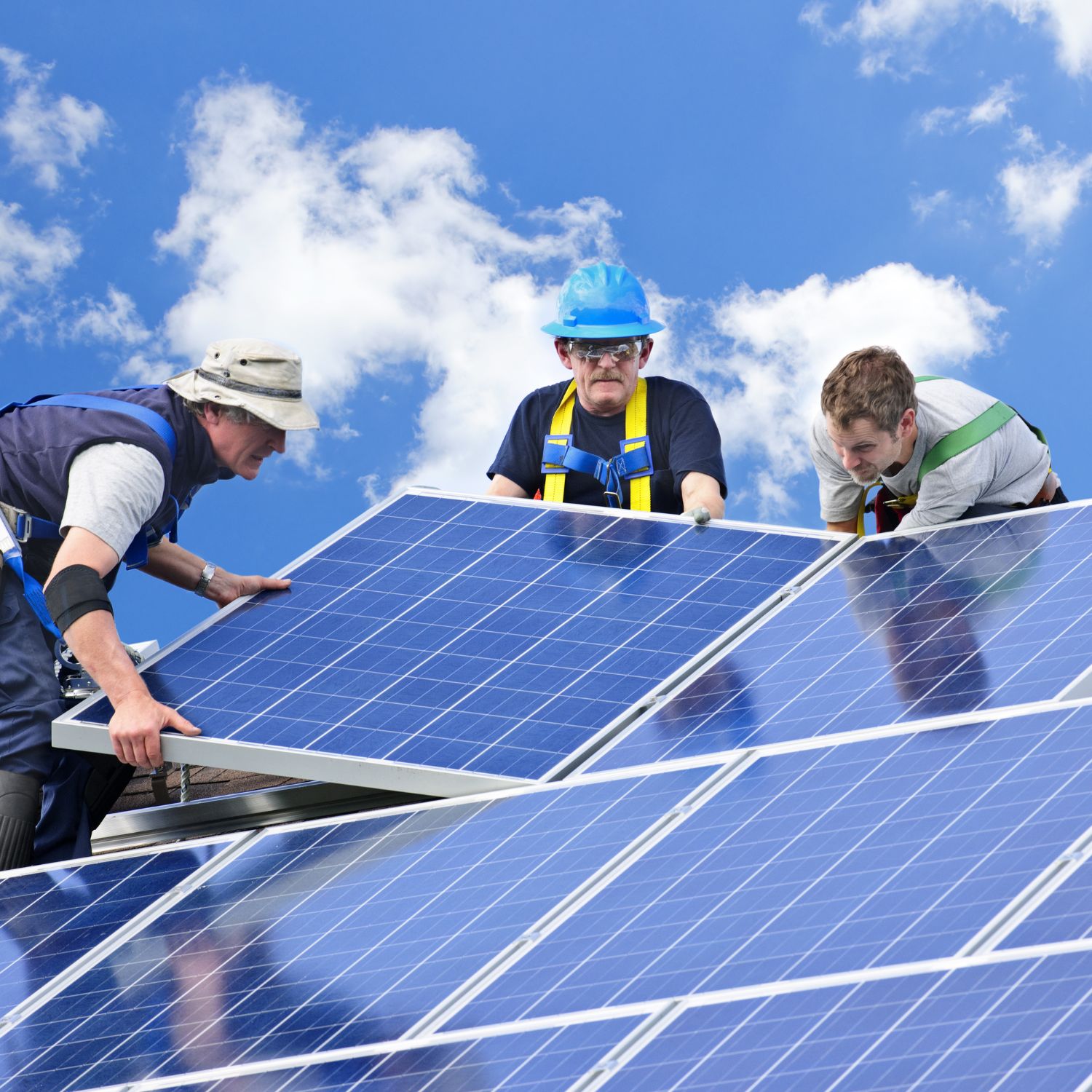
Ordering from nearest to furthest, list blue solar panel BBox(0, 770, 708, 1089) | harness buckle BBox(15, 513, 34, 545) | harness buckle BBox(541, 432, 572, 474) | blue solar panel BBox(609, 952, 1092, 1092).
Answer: blue solar panel BBox(609, 952, 1092, 1092)
blue solar panel BBox(0, 770, 708, 1089)
harness buckle BBox(15, 513, 34, 545)
harness buckle BBox(541, 432, 572, 474)

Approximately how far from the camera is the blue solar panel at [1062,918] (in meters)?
5.15

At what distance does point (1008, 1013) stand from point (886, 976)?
→ 1.53 feet

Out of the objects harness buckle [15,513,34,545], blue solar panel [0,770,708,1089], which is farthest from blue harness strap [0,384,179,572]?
blue solar panel [0,770,708,1089]

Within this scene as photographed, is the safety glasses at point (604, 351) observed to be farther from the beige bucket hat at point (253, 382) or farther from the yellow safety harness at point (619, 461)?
the beige bucket hat at point (253, 382)

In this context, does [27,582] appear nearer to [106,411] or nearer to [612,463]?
[106,411]

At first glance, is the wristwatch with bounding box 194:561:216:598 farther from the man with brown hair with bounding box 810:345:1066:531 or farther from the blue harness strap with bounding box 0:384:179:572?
the man with brown hair with bounding box 810:345:1066:531

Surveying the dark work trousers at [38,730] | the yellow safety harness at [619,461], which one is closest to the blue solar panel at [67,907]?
the dark work trousers at [38,730]

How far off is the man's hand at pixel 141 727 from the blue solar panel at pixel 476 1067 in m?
2.53

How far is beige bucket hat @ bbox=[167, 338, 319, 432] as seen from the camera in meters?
8.82

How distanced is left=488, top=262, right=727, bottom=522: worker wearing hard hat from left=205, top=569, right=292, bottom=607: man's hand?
5.98 ft

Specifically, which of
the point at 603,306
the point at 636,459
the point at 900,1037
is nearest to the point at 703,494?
the point at 636,459

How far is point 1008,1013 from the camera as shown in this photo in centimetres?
483

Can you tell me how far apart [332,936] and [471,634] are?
2383mm

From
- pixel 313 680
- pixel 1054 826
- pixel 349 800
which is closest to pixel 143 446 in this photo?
pixel 313 680
